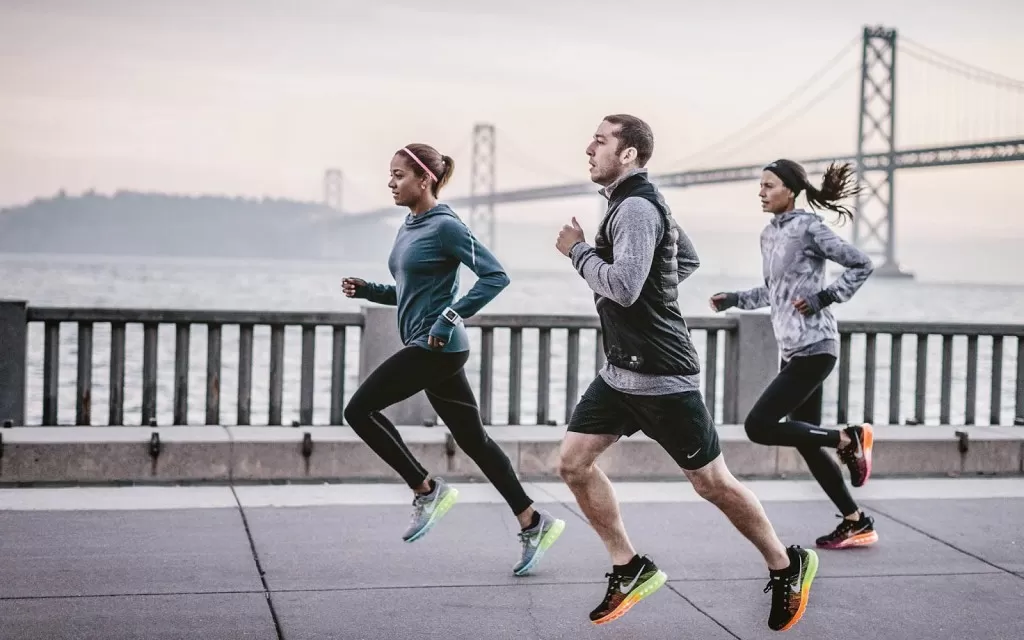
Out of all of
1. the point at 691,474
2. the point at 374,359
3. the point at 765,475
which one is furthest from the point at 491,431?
the point at 691,474

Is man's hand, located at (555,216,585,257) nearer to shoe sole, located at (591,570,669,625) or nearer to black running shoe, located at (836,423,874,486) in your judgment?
shoe sole, located at (591,570,669,625)

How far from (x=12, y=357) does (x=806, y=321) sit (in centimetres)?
467

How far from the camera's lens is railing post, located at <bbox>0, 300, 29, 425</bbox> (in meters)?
7.72

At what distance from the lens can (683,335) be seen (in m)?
4.44

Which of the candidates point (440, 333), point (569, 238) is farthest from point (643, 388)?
point (440, 333)

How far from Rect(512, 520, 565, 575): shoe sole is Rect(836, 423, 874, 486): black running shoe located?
1468 millimetres

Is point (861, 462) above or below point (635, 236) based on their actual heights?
below

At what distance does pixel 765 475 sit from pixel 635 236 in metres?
4.19

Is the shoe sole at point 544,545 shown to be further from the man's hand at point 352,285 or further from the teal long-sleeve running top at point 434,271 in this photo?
the man's hand at point 352,285

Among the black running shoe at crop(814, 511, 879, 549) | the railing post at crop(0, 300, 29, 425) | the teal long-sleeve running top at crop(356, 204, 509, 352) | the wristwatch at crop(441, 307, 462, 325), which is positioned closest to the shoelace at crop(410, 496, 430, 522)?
the teal long-sleeve running top at crop(356, 204, 509, 352)

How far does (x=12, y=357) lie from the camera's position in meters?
7.75

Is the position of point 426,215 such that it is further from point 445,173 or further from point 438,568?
Answer: point 438,568

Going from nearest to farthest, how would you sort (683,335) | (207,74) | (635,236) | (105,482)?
(635,236)
(683,335)
(105,482)
(207,74)

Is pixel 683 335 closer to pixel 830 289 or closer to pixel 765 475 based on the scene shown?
pixel 830 289
